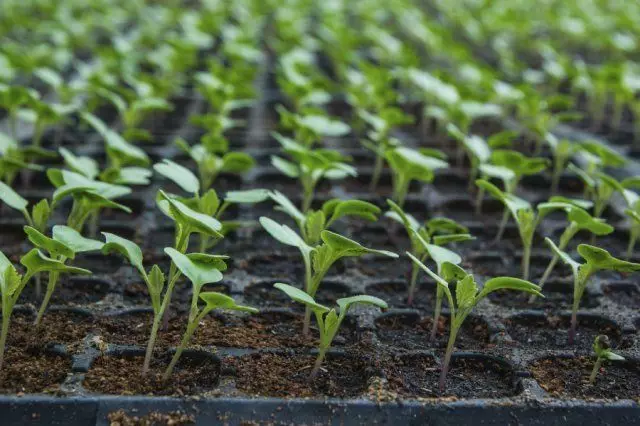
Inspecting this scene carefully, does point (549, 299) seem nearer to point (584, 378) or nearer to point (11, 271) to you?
point (584, 378)

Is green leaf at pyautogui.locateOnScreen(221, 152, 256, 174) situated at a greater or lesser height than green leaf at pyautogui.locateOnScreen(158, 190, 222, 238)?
lesser

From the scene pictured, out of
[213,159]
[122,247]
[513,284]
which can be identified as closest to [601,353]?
[513,284]

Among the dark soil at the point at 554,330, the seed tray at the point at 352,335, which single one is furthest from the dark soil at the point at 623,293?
the dark soil at the point at 554,330

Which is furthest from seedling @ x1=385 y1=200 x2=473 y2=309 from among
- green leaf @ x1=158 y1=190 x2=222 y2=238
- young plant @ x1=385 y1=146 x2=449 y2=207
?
green leaf @ x1=158 y1=190 x2=222 y2=238

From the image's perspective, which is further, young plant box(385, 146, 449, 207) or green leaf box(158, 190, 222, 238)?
young plant box(385, 146, 449, 207)

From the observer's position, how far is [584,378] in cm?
113

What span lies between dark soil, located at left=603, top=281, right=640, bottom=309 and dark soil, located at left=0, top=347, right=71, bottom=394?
3.14ft

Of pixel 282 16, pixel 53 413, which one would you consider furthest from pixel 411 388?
pixel 282 16

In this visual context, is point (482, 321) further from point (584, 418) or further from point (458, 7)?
point (458, 7)

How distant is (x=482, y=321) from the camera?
1.29 meters

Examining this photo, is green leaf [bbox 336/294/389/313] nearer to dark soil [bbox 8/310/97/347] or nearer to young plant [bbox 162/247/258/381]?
young plant [bbox 162/247/258/381]

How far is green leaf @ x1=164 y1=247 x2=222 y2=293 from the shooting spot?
974 millimetres

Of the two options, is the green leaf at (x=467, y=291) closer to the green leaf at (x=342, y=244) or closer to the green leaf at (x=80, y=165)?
the green leaf at (x=342, y=244)

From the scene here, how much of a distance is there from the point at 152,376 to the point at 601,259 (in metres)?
0.66
